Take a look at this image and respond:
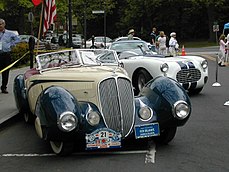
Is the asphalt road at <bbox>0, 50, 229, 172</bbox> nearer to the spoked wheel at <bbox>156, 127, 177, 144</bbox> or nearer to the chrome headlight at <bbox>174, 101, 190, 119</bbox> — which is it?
the spoked wheel at <bbox>156, 127, 177, 144</bbox>

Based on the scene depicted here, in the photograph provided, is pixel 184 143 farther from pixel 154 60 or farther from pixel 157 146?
pixel 154 60

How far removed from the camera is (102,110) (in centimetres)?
643

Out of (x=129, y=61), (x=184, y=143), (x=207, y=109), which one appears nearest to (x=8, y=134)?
(x=184, y=143)

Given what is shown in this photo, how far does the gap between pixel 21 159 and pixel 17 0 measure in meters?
37.0

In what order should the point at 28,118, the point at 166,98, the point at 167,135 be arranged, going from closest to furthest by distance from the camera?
the point at 166,98 < the point at 167,135 < the point at 28,118

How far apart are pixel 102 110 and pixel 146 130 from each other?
68cm

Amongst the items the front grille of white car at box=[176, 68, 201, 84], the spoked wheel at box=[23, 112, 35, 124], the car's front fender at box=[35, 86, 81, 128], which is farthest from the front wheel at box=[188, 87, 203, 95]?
the car's front fender at box=[35, 86, 81, 128]

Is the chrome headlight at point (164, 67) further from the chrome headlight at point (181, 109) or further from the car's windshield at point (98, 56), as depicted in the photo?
the chrome headlight at point (181, 109)

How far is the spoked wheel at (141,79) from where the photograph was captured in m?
12.1

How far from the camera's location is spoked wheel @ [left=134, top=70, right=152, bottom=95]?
12.1 m

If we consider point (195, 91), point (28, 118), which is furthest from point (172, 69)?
point (28, 118)

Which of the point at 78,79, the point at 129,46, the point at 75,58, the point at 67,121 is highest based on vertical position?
the point at 75,58

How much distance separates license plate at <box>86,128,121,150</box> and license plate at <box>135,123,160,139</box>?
34 centimetres

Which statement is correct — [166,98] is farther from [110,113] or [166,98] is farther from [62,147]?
[62,147]
